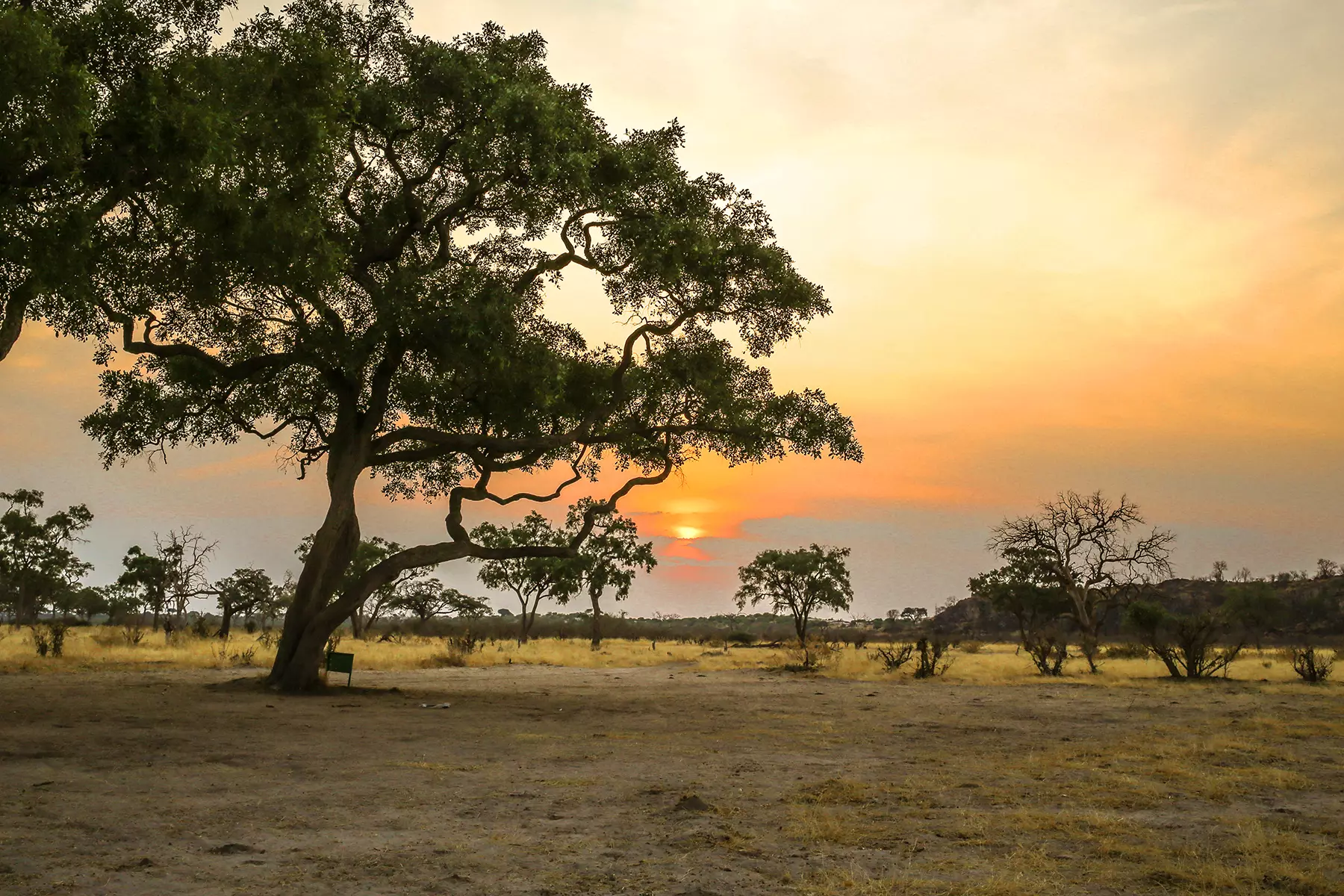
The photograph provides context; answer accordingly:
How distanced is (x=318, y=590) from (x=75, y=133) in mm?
11056

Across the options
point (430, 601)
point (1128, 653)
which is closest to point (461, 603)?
point (430, 601)

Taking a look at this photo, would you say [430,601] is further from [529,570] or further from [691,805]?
[691,805]

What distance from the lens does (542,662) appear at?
38344 millimetres

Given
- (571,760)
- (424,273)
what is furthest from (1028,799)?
(424,273)

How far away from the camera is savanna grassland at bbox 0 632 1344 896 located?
5.88 metres

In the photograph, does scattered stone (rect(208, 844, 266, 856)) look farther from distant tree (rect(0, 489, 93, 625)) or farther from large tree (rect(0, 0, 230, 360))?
distant tree (rect(0, 489, 93, 625))

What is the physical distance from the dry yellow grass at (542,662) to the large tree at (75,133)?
14.9 metres

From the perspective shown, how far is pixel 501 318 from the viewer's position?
56.2 ft

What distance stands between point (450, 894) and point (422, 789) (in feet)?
12.0

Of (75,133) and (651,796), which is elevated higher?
(75,133)

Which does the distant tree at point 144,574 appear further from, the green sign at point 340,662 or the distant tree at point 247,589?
the green sign at point 340,662

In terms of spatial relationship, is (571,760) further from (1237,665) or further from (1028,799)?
(1237,665)

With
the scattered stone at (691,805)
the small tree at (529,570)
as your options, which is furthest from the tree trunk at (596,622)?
the scattered stone at (691,805)

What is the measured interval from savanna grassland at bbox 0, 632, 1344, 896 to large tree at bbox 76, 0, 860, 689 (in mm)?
5519
